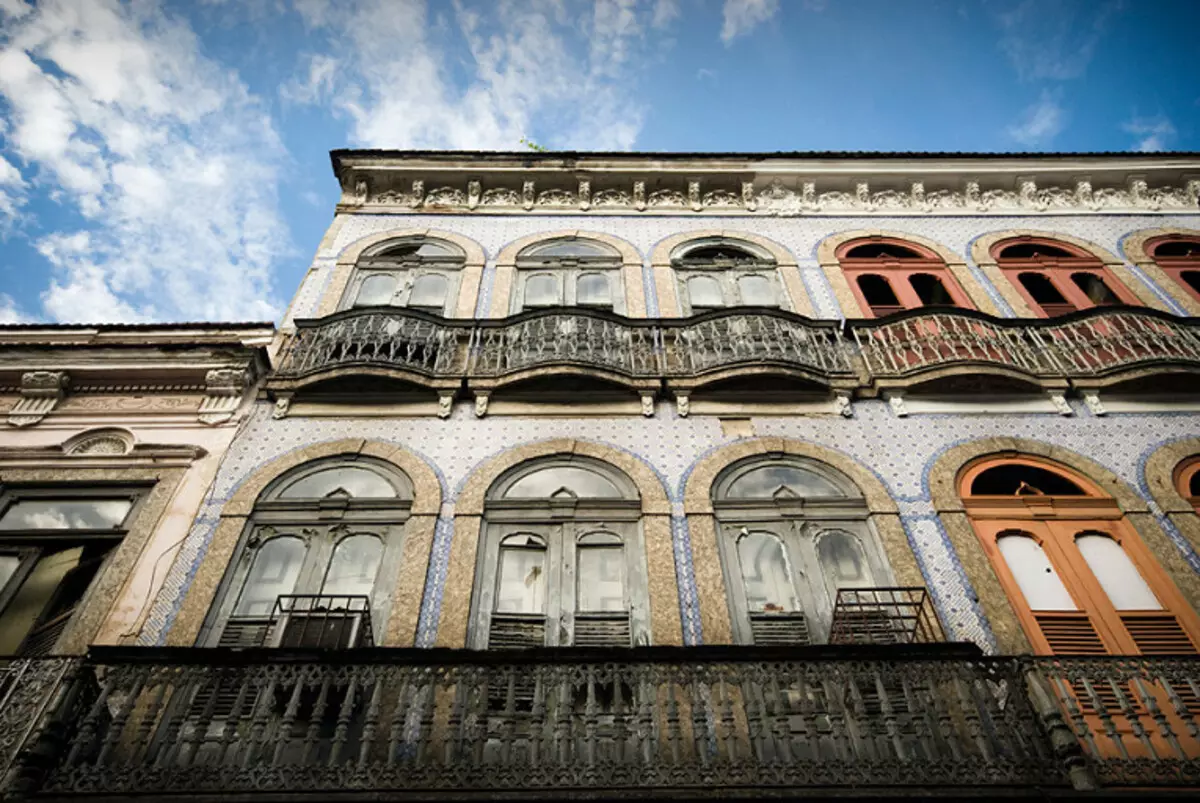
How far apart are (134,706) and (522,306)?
693cm

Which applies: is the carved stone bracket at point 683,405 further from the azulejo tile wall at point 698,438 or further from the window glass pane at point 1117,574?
the window glass pane at point 1117,574

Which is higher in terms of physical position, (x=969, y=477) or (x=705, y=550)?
(x=969, y=477)

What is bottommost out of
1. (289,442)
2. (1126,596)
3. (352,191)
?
(1126,596)

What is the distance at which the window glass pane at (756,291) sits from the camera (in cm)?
1139

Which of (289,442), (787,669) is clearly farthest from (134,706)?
(787,669)

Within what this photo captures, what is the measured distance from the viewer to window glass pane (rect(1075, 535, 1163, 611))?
7223mm

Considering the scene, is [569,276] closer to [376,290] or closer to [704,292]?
[704,292]

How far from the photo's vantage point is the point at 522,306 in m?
11.2

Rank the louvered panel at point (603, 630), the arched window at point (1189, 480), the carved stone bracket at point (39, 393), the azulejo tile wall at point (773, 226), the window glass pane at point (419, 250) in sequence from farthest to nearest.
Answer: the azulejo tile wall at point (773, 226), the window glass pane at point (419, 250), the carved stone bracket at point (39, 393), the arched window at point (1189, 480), the louvered panel at point (603, 630)

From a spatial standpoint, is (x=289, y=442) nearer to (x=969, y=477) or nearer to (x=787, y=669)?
(x=787, y=669)

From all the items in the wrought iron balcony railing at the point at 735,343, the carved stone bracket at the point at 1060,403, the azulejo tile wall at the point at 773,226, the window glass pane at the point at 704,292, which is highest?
the azulejo tile wall at the point at 773,226

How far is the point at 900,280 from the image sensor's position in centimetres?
1179

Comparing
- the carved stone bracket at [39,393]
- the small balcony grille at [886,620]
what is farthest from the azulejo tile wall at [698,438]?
the carved stone bracket at [39,393]

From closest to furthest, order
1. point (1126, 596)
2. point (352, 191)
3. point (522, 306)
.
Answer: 1. point (1126, 596)
2. point (522, 306)
3. point (352, 191)
